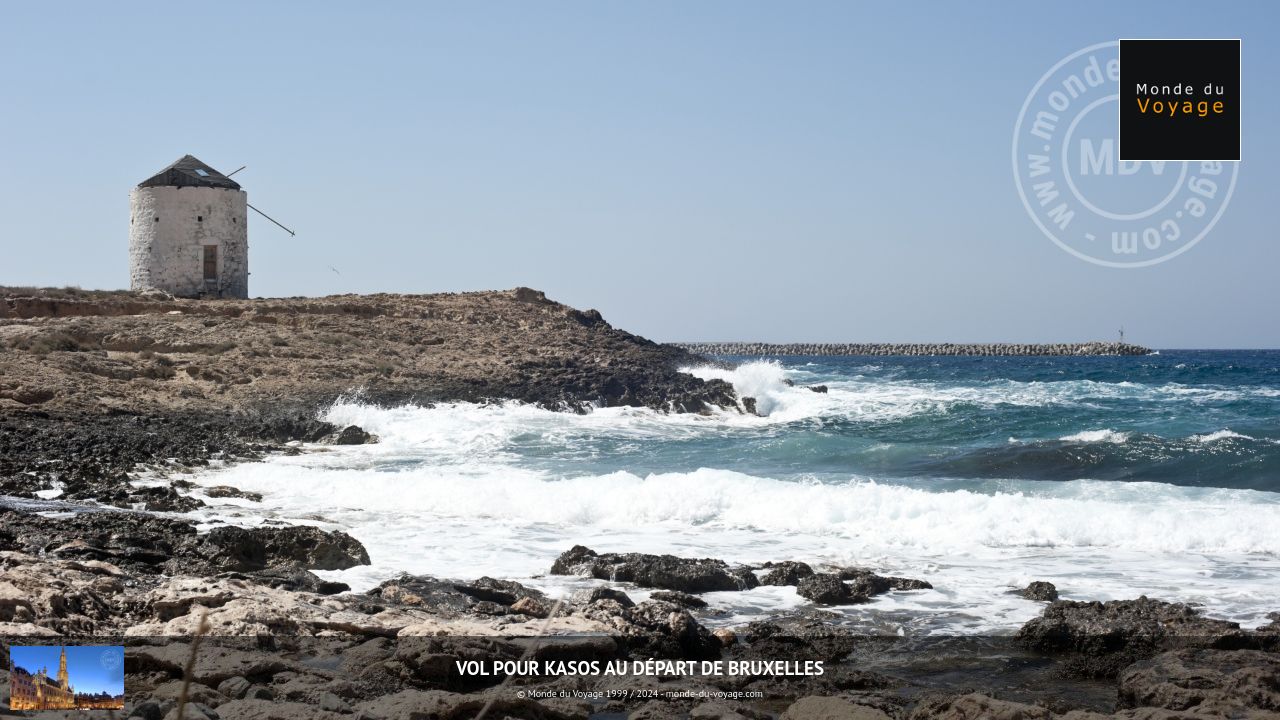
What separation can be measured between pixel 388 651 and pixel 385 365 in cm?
1879

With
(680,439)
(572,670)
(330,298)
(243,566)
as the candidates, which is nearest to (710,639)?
(572,670)

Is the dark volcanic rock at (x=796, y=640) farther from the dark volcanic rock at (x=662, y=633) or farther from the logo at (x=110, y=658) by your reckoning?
the logo at (x=110, y=658)

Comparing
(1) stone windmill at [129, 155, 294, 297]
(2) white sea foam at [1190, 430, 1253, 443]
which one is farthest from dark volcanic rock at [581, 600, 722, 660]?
(1) stone windmill at [129, 155, 294, 297]

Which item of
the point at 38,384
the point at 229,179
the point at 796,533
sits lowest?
the point at 796,533

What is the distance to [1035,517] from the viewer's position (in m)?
11.2

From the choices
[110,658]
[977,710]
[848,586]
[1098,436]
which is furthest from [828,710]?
[1098,436]

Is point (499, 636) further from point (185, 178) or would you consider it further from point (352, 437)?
point (185, 178)

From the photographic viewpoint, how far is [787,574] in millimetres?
8727

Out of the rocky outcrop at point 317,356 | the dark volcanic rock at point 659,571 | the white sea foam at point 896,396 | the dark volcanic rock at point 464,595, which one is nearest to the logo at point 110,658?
the dark volcanic rock at point 464,595

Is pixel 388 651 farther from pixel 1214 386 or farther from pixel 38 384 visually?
pixel 1214 386

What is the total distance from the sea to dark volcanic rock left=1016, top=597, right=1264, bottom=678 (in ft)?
1.70

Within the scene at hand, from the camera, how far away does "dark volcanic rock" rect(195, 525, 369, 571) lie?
8562 millimetres

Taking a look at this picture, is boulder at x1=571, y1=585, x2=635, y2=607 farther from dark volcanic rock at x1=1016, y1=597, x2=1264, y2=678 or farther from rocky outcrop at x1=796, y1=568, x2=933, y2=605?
dark volcanic rock at x1=1016, y1=597, x2=1264, y2=678

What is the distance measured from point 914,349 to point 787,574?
10114 centimetres
